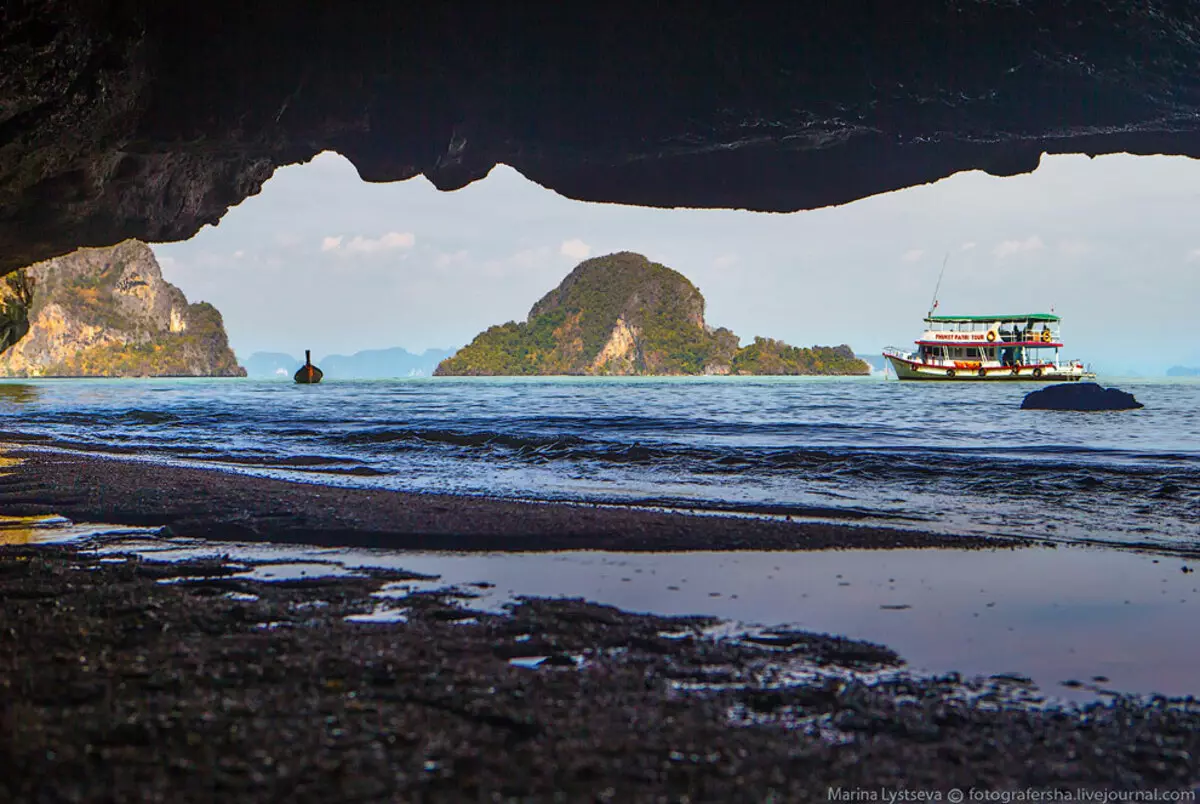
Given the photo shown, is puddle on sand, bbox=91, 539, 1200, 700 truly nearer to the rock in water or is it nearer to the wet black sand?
the wet black sand

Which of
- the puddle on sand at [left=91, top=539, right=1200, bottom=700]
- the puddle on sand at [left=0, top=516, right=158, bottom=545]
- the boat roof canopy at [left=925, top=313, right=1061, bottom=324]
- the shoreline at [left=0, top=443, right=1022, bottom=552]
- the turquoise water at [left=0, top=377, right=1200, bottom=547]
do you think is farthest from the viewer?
the boat roof canopy at [left=925, top=313, right=1061, bottom=324]

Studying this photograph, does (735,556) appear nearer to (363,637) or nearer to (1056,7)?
(363,637)

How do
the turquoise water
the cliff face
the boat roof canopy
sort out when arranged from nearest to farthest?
the turquoise water < the boat roof canopy < the cliff face

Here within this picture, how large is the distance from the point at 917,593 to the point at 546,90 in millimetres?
8987

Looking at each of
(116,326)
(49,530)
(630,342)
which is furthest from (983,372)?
(116,326)

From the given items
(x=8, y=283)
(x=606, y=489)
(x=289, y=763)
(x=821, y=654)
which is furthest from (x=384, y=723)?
(x=8, y=283)

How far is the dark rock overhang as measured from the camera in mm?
8055

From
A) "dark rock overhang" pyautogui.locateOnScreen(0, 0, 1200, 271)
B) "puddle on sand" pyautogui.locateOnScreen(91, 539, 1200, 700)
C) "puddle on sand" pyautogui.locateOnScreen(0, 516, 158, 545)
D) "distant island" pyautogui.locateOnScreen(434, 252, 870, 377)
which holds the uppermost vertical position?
"distant island" pyautogui.locateOnScreen(434, 252, 870, 377)

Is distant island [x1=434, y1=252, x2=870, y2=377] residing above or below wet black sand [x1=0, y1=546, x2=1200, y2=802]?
above

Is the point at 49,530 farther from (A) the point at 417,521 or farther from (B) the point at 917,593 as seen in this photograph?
(B) the point at 917,593

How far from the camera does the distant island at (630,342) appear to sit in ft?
565

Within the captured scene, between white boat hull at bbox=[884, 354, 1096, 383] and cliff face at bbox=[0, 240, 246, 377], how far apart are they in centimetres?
15308

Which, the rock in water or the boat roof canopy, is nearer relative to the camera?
the rock in water

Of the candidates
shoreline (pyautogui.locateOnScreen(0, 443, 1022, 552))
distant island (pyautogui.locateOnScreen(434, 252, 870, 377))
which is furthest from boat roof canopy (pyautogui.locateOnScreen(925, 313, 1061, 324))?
distant island (pyautogui.locateOnScreen(434, 252, 870, 377))
